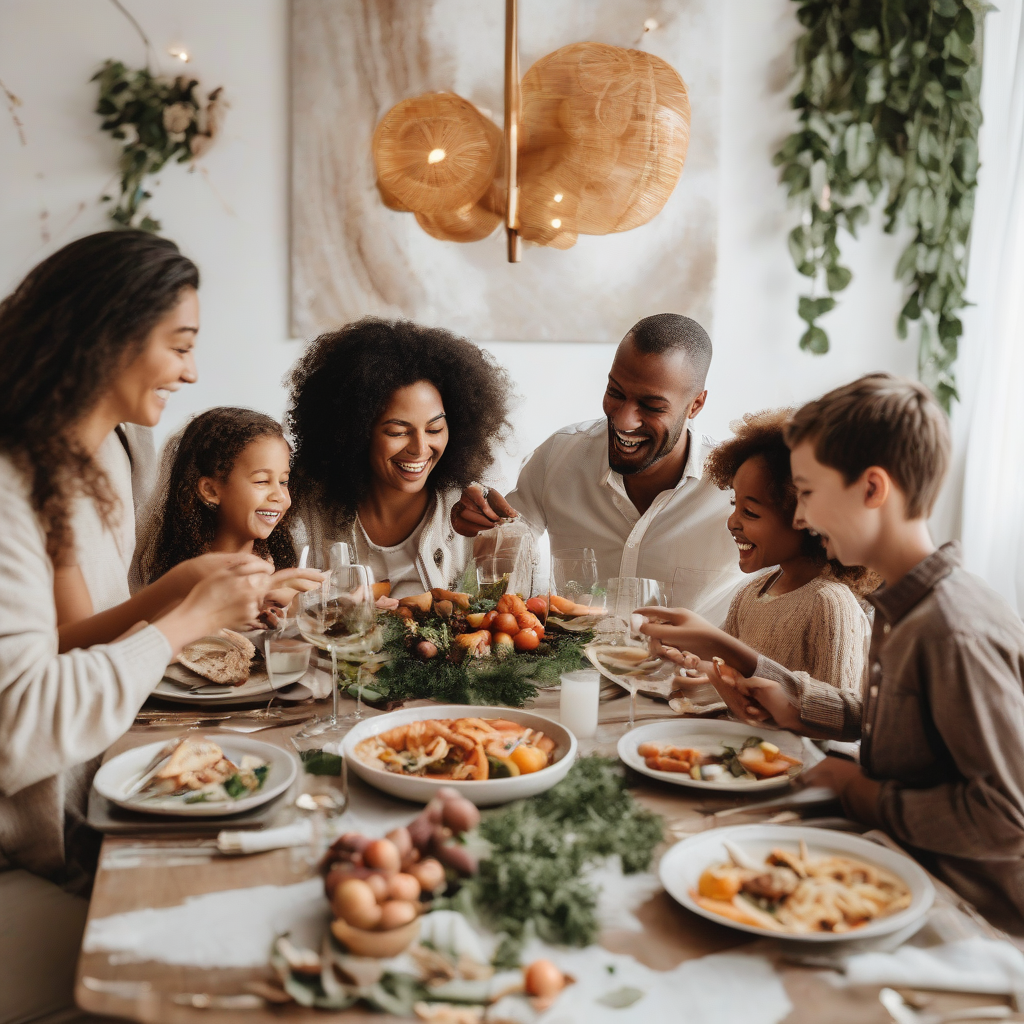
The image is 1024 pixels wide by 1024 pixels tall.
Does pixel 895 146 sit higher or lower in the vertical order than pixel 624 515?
higher

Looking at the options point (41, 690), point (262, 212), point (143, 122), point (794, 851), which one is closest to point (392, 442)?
point (41, 690)

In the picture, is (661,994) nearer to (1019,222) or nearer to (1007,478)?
(1007,478)

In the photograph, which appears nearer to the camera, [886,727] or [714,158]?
[886,727]

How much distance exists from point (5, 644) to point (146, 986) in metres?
0.47

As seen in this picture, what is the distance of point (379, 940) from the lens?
78 cm

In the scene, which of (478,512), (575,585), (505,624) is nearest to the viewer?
(505,624)

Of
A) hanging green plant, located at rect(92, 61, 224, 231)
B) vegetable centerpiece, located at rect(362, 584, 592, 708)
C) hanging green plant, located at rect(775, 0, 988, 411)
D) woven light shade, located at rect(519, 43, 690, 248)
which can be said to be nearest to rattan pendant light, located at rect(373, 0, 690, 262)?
woven light shade, located at rect(519, 43, 690, 248)

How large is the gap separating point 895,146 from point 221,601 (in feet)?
11.3

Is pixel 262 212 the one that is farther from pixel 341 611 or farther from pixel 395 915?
pixel 395 915

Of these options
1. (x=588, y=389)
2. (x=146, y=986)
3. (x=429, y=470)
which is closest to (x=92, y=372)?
(x=146, y=986)

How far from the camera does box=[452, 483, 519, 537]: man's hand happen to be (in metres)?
2.24

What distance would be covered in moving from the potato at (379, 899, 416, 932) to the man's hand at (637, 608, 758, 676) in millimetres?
714

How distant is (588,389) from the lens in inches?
144

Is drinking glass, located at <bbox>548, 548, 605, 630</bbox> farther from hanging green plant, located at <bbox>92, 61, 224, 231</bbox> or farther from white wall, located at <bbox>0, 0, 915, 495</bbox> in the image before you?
hanging green plant, located at <bbox>92, 61, 224, 231</bbox>
